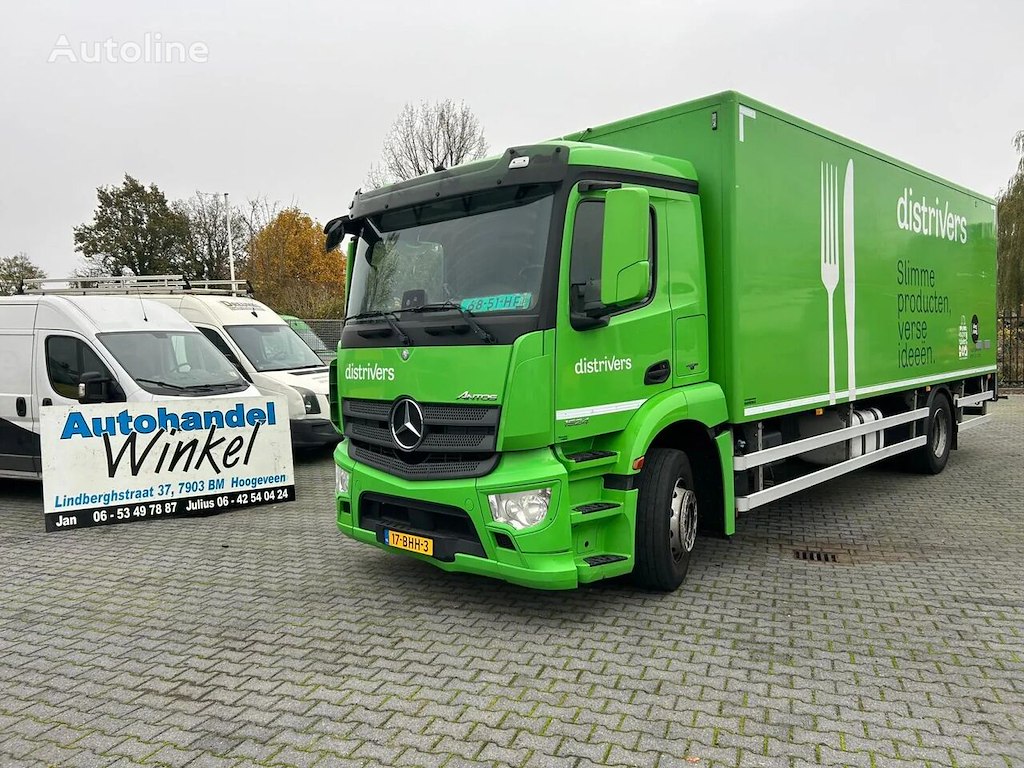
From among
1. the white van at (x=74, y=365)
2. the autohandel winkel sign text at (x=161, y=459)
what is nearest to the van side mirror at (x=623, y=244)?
the autohandel winkel sign text at (x=161, y=459)

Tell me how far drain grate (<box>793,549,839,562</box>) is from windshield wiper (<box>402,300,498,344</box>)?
3441mm

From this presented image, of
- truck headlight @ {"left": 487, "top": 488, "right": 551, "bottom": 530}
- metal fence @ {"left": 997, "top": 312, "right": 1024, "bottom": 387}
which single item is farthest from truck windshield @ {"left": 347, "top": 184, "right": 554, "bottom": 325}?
metal fence @ {"left": 997, "top": 312, "right": 1024, "bottom": 387}

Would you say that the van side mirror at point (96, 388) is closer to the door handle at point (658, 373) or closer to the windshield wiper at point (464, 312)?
the windshield wiper at point (464, 312)

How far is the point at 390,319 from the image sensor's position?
502cm

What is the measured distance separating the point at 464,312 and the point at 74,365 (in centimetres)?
578

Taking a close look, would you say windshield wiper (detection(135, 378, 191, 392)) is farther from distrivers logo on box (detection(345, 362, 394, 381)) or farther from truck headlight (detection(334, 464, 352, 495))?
distrivers logo on box (detection(345, 362, 394, 381))

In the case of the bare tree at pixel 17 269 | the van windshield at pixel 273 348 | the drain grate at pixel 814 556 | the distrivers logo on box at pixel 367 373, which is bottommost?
the drain grate at pixel 814 556

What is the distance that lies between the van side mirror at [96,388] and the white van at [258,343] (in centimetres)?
284

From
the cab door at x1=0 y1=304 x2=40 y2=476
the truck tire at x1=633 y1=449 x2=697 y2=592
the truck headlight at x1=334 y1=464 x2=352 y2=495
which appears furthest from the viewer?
the cab door at x1=0 y1=304 x2=40 y2=476

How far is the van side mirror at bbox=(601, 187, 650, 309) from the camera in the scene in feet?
14.6

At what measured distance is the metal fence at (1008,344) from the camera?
21.1 metres

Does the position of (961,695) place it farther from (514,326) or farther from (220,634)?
(220,634)

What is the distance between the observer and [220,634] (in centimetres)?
473

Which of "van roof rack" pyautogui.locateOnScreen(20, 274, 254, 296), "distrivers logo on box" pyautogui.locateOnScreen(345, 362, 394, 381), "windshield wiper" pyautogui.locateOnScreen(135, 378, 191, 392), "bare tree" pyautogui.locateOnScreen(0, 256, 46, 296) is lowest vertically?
"windshield wiper" pyautogui.locateOnScreen(135, 378, 191, 392)
